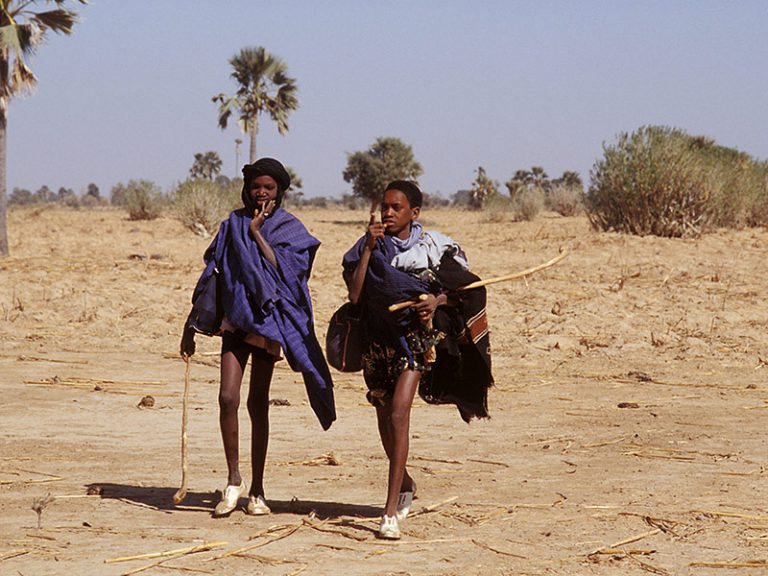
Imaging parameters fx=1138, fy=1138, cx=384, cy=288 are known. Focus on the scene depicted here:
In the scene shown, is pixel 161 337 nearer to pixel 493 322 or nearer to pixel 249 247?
pixel 493 322

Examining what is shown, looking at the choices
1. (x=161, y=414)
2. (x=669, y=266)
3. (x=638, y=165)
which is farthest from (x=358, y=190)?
(x=161, y=414)

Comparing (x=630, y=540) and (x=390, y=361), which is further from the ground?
(x=390, y=361)

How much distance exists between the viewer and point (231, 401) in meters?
5.62

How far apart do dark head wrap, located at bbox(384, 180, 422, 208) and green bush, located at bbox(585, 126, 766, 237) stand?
17.3 meters

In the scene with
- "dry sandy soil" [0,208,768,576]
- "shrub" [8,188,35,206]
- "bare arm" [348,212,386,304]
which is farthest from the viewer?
"shrub" [8,188,35,206]

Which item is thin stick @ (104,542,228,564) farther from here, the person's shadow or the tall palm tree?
the tall palm tree

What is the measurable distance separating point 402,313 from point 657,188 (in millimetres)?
17615

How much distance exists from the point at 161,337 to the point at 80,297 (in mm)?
1735

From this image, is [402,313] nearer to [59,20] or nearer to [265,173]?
[265,173]

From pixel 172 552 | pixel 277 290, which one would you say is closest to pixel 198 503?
pixel 172 552

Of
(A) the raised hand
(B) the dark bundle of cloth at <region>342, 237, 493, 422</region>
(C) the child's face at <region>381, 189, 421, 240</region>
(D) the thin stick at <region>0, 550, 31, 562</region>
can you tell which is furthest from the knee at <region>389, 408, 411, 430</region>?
(D) the thin stick at <region>0, 550, 31, 562</region>

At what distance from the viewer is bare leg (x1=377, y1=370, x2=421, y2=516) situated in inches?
207

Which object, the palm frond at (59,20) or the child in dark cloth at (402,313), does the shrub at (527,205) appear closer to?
the palm frond at (59,20)

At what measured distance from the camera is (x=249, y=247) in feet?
18.5
